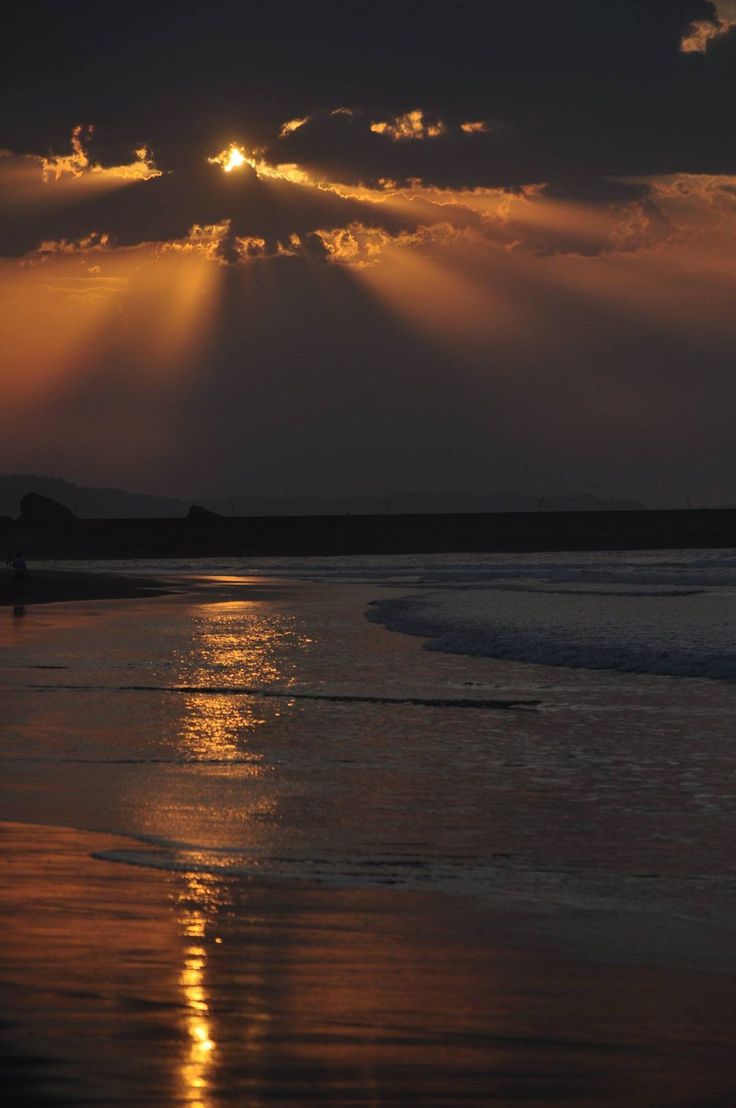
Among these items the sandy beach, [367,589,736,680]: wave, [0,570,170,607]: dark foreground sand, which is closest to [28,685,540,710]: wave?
the sandy beach

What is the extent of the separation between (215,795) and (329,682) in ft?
32.0

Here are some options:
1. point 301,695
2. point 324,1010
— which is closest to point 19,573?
point 301,695

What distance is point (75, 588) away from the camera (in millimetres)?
63875

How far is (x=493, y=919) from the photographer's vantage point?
26.9 feet

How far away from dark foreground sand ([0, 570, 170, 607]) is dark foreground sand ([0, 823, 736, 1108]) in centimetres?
4351

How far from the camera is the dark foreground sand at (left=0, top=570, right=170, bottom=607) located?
2163 inches

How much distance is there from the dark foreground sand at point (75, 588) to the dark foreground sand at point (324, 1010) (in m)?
43.5

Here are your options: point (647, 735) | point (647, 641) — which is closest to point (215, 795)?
point (647, 735)

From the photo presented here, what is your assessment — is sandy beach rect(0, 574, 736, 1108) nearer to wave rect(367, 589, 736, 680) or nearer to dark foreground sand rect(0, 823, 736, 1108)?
dark foreground sand rect(0, 823, 736, 1108)

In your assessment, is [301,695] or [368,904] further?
[301,695]

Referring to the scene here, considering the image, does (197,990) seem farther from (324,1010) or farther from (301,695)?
(301,695)

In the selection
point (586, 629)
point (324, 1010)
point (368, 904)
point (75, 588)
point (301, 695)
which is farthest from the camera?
point (75, 588)

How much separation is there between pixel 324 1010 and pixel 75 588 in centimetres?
5905

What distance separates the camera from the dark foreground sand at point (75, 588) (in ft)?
180
